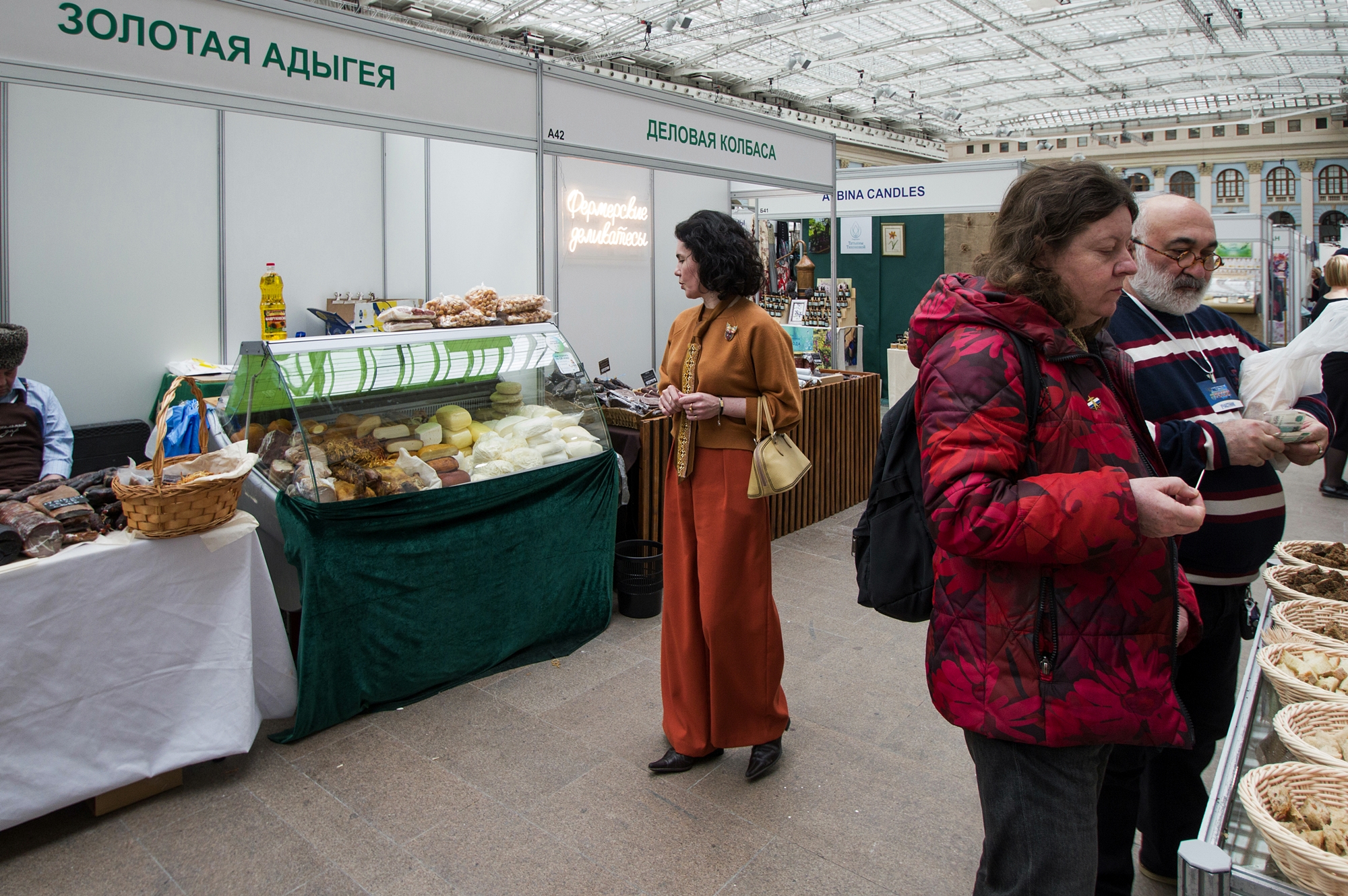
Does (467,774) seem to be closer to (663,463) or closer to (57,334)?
(663,463)

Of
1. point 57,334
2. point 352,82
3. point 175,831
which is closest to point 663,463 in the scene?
point 352,82

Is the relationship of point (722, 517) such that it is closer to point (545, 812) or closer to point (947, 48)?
point (545, 812)

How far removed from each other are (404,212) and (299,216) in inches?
36.6

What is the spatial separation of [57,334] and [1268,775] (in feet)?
22.3

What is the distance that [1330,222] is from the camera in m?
31.5

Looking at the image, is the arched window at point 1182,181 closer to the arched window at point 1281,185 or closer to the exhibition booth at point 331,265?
the arched window at point 1281,185

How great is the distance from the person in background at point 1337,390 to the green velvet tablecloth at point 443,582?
524 centimetres

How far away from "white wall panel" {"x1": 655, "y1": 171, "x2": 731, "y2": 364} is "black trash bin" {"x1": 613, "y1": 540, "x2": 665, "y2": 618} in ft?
15.6

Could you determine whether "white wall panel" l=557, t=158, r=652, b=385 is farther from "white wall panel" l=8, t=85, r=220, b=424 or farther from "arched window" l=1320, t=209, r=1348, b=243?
"arched window" l=1320, t=209, r=1348, b=243

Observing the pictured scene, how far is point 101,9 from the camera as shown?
293 centimetres

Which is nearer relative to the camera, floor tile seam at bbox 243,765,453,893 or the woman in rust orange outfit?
Answer: floor tile seam at bbox 243,765,453,893

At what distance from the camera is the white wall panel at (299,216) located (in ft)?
21.3

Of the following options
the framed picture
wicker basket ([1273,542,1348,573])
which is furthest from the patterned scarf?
the framed picture

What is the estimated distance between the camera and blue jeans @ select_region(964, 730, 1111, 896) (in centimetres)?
140
